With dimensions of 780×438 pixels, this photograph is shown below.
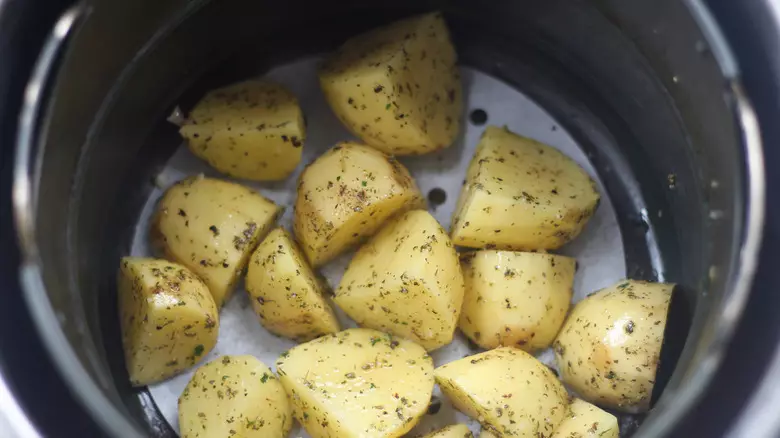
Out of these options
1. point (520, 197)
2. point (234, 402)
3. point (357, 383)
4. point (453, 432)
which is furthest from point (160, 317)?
point (520, 197)

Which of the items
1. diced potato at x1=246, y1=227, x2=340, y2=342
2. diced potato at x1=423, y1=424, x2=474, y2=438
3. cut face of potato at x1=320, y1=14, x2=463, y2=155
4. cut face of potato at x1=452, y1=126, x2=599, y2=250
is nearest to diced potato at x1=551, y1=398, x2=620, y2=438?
diced potato at x1=423, y1=424, x2=474, y2=438

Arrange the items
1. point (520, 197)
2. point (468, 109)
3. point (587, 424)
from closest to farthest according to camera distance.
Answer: point (587, 424) → point (520, 197) → point (468, 109)

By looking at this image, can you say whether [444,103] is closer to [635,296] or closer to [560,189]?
[560,189]

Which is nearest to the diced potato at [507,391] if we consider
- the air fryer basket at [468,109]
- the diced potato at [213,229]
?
the air fryer basket at [468,109]

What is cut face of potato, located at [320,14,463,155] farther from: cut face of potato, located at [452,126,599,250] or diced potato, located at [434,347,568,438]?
diced potato, located at [434,347,568,438]

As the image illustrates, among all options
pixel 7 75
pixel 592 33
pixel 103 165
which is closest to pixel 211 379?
pixel 103 165

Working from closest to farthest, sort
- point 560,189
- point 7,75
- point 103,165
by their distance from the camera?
point 7,75
point 103,165
point 560,189

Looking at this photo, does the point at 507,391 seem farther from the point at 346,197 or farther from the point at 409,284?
the point at 346,197
